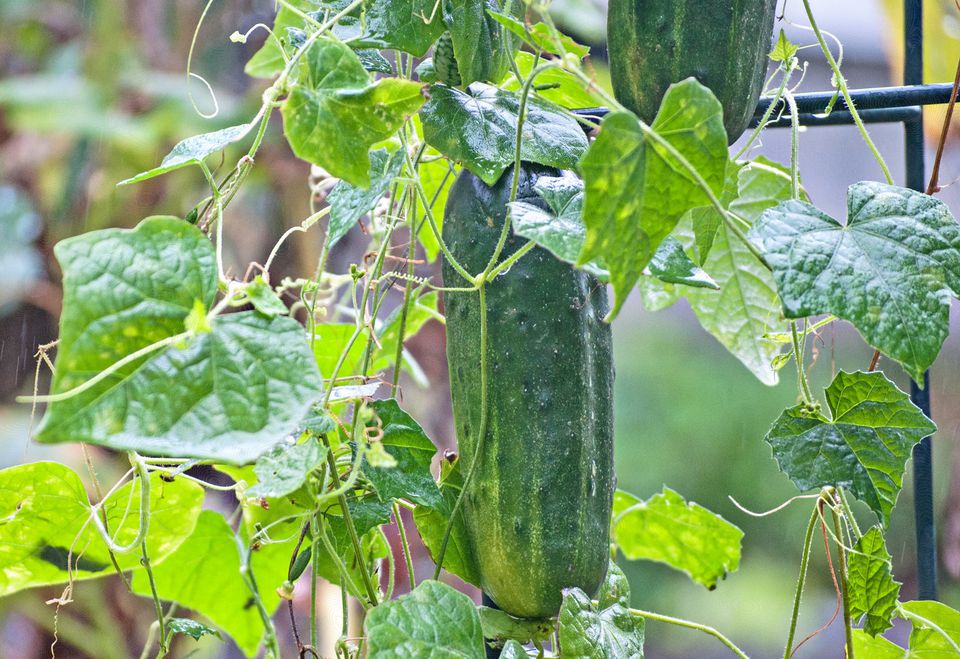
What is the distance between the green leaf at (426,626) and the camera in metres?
0.54

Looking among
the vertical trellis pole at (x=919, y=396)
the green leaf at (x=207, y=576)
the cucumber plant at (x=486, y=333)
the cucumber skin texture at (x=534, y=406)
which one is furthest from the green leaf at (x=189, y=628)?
the vertical trellis pole at (x=919, y=396)

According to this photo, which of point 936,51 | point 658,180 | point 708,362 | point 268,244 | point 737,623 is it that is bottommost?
point 737,623

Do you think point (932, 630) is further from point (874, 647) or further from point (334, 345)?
point (334, 345)

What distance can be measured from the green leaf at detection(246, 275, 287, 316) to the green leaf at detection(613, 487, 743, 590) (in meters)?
0.43

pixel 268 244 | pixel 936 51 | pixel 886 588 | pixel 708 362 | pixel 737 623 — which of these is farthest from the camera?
pixel 708 362

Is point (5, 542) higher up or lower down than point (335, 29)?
lower down

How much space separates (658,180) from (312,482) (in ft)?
0.99

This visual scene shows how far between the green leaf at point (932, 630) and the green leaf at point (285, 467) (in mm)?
435

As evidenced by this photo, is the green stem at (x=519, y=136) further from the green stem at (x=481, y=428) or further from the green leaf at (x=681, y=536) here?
the green leaf at (x=681, y=536)

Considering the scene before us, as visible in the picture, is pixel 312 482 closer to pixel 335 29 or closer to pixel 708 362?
pixel 335 29

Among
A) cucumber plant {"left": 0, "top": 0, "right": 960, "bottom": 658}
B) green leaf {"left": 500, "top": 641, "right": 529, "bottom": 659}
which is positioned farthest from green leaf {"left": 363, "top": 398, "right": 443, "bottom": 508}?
green leaf {"left": 500, "top": 641, "right": 529, "bottom": 659}

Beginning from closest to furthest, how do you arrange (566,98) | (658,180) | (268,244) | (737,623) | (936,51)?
(658,180) < (566,98) < (936,51) < (268,244) < (737,623)

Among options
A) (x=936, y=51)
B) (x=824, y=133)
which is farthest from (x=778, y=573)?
(x=936, y=51)

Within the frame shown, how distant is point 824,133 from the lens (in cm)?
216
